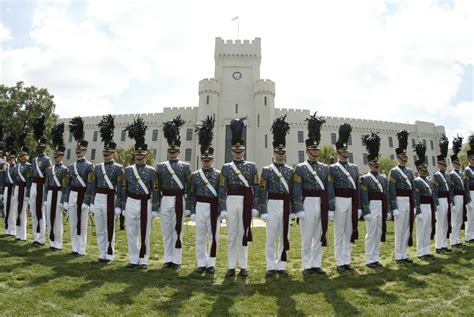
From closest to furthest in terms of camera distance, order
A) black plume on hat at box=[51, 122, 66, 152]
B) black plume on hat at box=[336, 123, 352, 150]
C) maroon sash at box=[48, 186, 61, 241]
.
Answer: black plume on hat at box=[336, 123, 352, 150]
maroon sash at box=[48, 186, 61, 241]
black plume on hat at box=[51, 122, 66, 152]

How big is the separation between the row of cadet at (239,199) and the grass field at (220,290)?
0.50 metres

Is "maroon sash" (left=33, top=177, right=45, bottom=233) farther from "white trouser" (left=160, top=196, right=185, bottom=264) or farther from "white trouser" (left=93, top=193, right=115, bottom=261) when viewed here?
"white trouser" (left=160, top=196, right=185, bottom=264)

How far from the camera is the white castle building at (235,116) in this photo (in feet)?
141

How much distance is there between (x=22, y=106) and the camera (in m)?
33.7

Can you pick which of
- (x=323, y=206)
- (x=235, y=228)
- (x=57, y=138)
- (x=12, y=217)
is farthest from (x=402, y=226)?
(x=12, y=217)

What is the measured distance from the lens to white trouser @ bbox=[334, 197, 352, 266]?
7215 millimetres

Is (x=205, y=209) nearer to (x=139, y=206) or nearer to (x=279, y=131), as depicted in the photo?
(x=139, y=206)

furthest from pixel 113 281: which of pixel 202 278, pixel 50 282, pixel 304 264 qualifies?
pixel 304 264

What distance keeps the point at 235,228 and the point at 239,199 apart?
21.7 inches

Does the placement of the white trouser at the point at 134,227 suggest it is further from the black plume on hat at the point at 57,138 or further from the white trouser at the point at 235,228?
the black plume on hat at the point at 57,138

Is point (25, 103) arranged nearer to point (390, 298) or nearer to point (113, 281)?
point (113, 281)

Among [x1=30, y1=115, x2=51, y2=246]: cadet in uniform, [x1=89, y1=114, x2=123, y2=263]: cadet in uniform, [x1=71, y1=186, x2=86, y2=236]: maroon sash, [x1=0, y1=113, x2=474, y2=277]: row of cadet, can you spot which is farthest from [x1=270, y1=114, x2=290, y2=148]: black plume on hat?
[x1=30, y1=115, x2=51, y2=246]: cadet in uniform

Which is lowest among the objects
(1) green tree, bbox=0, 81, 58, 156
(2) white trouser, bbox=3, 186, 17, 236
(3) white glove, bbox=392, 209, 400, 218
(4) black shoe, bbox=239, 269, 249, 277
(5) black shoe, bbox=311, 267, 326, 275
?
(4) black shoe, bbox=239, 269, 249, 277

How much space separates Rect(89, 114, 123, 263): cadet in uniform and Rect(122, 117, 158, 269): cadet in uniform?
319mm
